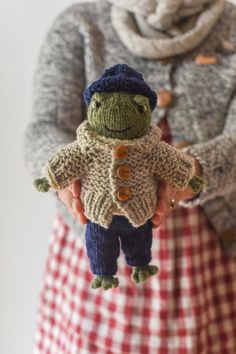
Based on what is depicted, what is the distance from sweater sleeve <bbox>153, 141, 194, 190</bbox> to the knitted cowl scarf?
0.89 feet

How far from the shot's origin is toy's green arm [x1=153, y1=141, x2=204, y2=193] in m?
0.51

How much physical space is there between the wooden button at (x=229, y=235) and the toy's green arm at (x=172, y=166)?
281mm

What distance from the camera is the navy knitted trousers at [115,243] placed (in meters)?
0.54

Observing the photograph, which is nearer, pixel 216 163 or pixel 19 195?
pixel 216 163

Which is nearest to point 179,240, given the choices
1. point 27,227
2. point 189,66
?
point 189,66

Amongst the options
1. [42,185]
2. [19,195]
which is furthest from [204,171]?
[19,195]

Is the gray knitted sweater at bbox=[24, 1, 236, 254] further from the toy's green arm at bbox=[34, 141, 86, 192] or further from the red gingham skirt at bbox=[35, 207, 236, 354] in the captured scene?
the toy's green arm at bbox=[34, 141, 86, 192]

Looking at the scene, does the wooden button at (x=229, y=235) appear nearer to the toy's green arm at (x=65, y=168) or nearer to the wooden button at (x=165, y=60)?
the wooden button at (x=165, y=60)

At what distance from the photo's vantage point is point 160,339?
78 cm

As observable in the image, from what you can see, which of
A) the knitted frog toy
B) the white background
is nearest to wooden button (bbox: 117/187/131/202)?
the knitted frog toy

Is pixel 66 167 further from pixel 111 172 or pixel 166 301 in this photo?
pixel 166 301

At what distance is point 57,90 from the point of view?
761mm

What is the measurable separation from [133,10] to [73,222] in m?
0.29

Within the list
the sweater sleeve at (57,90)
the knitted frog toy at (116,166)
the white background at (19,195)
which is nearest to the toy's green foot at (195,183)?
the knitted frog toy at (116,166)
